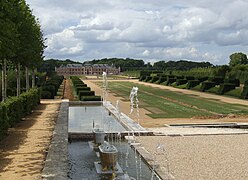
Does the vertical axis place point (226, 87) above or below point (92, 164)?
above

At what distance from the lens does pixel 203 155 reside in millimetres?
9219

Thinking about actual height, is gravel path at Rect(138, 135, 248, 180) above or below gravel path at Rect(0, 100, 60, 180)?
below

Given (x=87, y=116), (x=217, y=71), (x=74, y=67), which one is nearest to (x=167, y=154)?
(x=87, y=116)

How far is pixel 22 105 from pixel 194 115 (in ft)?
24.6

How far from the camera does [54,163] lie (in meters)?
7.10

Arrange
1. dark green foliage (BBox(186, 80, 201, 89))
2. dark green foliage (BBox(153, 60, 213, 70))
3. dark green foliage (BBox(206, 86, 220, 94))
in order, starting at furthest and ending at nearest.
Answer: dark green foliage (BBox(153, 60, 213, 70))
dark green foliage (BBox(186, 80, 201, 89))
dark green foliage (BBox(206, 86, 220, 94))

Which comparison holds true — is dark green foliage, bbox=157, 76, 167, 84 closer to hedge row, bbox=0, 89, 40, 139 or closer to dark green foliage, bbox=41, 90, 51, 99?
dark green foliage, bbox=41, 90, 51, 99

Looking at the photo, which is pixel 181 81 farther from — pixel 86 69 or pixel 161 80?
pixel 86 69

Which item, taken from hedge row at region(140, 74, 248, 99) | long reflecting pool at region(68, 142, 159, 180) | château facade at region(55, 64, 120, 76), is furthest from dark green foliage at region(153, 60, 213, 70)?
long reflecting pool at region(68, 142, 159, 180)

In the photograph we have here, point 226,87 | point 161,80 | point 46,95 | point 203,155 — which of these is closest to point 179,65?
point 161,80

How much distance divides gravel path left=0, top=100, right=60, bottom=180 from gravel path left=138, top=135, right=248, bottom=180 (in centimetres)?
244

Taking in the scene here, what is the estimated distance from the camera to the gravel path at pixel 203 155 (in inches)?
296

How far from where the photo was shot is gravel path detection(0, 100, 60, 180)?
A: 22.5 feet

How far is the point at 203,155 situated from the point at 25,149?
13.0 feet
